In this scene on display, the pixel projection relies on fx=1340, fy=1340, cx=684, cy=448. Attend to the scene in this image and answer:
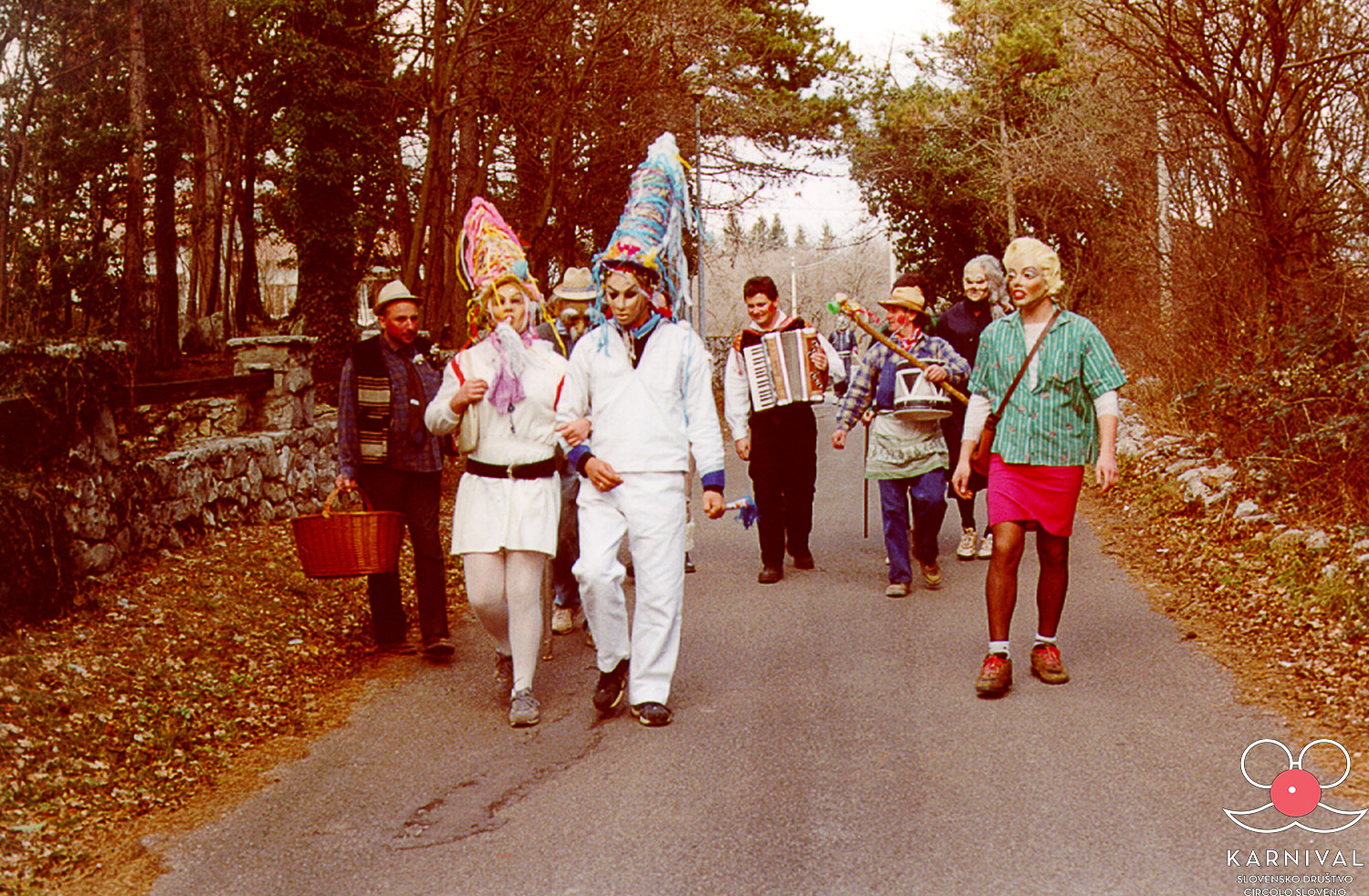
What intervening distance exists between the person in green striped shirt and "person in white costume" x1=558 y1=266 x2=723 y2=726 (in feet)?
4.51

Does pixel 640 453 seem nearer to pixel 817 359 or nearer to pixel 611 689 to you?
pixel 611 689

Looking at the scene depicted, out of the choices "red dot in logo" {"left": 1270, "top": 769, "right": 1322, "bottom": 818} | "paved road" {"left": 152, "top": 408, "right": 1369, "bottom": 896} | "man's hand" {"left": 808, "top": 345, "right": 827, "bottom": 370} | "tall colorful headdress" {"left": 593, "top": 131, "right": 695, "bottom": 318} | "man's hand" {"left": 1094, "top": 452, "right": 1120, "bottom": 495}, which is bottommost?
"paved road" {"left": 152, "top": 408, "right": 1369, "bottom": 896}

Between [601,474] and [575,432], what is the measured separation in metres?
0.25

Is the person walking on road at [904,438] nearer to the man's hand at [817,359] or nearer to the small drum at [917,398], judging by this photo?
the small drum at [917,398]

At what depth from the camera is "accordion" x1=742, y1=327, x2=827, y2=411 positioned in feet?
29.9

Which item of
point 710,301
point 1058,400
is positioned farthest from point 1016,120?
point 710,301

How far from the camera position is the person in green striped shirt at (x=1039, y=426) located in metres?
6.15

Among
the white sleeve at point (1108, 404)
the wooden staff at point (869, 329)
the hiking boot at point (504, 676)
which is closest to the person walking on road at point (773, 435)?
the wooden staff at point (869, 329)

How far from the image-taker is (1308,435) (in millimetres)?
9195

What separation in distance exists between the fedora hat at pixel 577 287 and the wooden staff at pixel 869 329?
58.8 inches

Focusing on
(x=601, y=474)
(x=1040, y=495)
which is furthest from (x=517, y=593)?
(x=1040, y=495)

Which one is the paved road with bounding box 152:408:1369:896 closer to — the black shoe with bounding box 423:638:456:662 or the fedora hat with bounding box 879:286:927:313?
the black shoe with bounding box 423:638:456:662

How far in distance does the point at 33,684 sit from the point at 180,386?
13.2ft

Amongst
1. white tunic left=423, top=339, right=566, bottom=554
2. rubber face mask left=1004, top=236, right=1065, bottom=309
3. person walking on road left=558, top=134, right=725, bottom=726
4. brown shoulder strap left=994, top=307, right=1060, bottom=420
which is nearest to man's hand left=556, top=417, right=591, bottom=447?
person walking on road left=558, top=134, right=725, bottom=726
